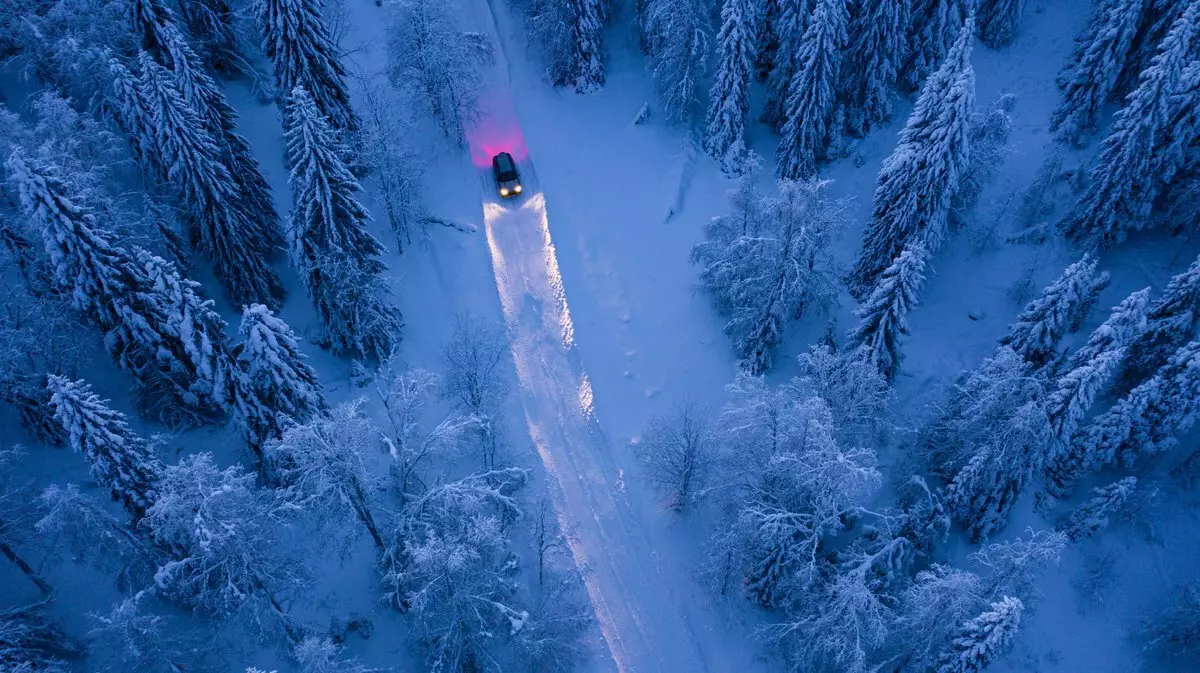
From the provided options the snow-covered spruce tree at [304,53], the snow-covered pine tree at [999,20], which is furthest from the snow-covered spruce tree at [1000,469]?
the snow-covered spruce tree at [304,53]

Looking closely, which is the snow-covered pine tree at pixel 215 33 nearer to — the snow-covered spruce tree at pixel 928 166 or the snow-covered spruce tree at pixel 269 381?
the snow-covered spruce tree at pixel 269 381

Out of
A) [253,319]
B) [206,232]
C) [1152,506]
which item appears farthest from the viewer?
[206,232]

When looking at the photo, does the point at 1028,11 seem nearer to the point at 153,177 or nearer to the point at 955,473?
the point at 955,473

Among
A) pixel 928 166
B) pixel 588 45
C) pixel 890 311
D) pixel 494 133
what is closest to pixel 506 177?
pixel 494 133

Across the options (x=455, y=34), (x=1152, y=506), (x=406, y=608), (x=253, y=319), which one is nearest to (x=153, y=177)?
(x=253, y=319)

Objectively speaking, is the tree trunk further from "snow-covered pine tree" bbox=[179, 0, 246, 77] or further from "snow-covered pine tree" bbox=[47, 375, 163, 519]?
"snow-covered pine tree" bbox=[179, 0, 246, 77]

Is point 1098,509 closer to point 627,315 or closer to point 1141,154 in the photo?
point 1141,154
